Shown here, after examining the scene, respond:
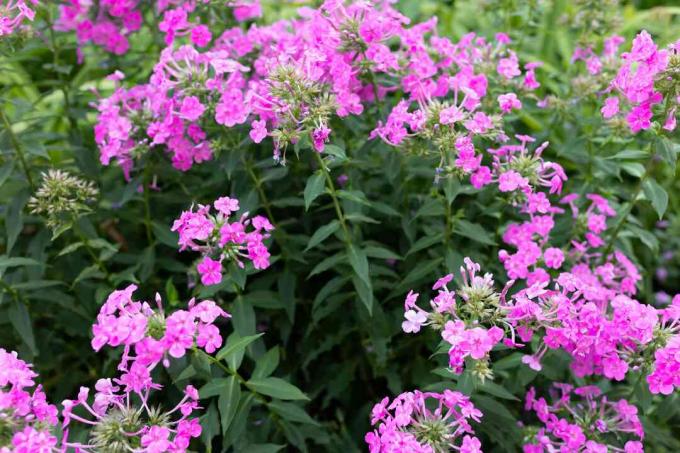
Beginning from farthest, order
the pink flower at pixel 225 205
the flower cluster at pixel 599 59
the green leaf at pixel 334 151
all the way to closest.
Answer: the flower cluster at pixel 599 59
the green leaf at pixel 334 151
the pink flower at pixel 225 205

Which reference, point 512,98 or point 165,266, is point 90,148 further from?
point 512,98

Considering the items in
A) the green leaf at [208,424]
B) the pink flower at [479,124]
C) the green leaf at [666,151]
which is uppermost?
the pink flower at [479,124]

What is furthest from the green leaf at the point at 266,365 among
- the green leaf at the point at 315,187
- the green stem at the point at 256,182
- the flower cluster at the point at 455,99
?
the flower cluster at the point at 455,99

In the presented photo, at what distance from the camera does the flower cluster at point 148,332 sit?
2.17 metres

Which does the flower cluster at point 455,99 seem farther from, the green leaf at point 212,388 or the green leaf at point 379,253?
the green leaf at point 212,388

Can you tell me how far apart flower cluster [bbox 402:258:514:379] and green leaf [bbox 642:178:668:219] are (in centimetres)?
89

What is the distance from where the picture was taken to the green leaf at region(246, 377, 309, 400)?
2604 mm

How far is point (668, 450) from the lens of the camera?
3707 millimetres

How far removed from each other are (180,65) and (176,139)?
46 centimetres

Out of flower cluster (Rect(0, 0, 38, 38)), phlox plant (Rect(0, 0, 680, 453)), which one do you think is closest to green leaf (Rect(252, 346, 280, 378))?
phlox plant (Rect(0, 0, 680, 453))

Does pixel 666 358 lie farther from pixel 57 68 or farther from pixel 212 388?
pixel 57 68

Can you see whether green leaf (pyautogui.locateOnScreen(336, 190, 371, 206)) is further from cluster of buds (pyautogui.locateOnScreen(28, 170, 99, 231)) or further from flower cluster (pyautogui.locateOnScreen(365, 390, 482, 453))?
cluster of buds (pyautogui.locateOnScreen(28, 170, 99, 231))

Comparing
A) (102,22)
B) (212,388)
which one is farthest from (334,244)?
(102,22)

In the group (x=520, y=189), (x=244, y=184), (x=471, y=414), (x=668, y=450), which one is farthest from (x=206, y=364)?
(x=668, y=450)
